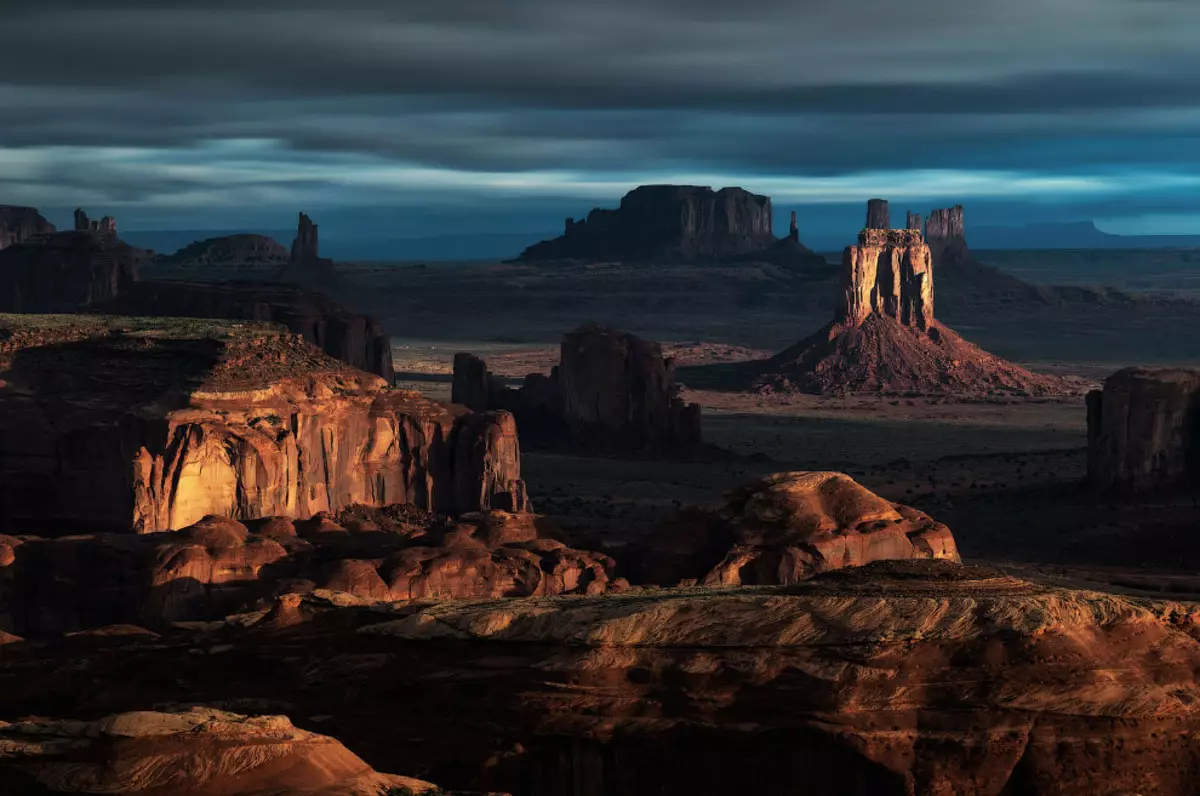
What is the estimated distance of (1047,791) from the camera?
41500 millimetres

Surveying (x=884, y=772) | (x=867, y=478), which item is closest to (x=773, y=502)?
(x=884, y=772)

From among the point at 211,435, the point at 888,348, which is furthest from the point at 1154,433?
the point at 888,348

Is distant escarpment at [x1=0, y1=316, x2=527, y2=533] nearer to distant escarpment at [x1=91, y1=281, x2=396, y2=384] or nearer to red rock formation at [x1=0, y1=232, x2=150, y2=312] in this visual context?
distant escarpment at [x1=91, y1=281, x2=396, y2=384]

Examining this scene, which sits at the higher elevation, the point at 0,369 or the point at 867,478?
the point at 0,369

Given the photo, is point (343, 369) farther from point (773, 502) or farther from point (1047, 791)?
point (1047, 791)

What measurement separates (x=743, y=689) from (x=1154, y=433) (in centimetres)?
5580

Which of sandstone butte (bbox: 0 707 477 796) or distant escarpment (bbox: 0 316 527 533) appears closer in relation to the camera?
sandstone butte (bbox: 0 707 477 796)

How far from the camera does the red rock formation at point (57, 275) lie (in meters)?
164

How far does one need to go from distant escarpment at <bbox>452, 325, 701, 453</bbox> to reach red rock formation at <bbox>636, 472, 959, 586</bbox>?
46.7 m

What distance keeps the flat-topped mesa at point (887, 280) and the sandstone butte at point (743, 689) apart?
114814 millimetres

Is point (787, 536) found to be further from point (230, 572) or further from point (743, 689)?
point (743, 689)

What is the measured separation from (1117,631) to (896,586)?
17.7ft

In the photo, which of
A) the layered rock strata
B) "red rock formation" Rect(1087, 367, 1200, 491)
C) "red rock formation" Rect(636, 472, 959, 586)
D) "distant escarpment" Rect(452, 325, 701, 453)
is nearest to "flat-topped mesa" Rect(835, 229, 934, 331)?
"distant escarpment" Rect(452, 325, 701, 453)

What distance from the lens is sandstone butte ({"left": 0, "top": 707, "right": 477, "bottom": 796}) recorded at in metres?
35.5
